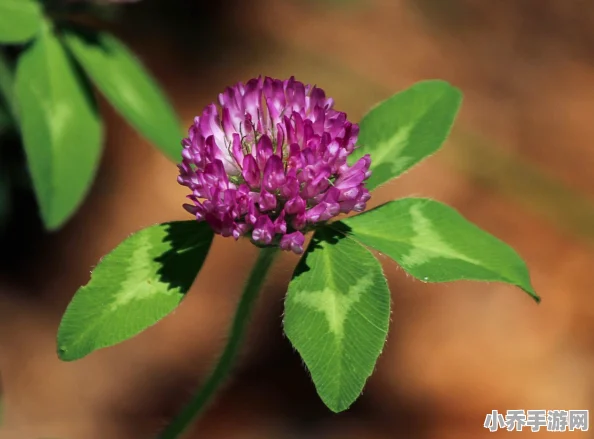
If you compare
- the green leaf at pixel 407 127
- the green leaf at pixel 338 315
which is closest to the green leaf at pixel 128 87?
the green leaf at pixel 407 127

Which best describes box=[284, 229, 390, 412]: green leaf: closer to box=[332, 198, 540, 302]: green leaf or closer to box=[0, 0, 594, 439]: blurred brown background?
box=[332, 198, 540, 302]: green leaf

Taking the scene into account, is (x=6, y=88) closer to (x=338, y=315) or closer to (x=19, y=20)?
(x=19, y=20)

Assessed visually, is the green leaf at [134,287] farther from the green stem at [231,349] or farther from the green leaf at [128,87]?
the green leaf at [128,87]

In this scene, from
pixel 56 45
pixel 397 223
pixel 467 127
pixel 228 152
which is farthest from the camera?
pixel 467 127

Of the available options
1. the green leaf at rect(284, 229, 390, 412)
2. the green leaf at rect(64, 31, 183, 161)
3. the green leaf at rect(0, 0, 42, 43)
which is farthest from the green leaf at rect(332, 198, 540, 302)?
the green leaf at rect(0, 0, 42, 43)

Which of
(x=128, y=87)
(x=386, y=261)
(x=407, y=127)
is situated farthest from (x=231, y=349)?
(x=386, y=261)

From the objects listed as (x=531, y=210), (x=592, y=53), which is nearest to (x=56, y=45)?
(x=531, y=210)

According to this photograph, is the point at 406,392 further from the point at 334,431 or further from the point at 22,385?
the point at 22,385
